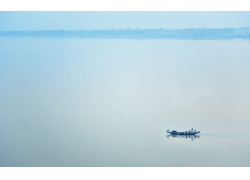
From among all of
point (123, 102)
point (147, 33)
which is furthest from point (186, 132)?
point (147, 33)

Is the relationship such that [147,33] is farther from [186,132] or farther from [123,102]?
[186,132]

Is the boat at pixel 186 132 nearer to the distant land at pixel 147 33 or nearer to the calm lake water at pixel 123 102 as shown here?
the calm lake water at pixel 123 102

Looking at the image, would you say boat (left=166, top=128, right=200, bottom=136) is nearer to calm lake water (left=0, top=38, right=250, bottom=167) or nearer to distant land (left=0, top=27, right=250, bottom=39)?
calm lake water (left=0, top=38, right=250, bottom=167)

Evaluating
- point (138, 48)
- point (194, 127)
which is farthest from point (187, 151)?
point (138, 48)

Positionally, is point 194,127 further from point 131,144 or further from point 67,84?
point 67,84

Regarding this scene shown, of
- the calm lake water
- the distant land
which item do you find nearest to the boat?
the calm lake water

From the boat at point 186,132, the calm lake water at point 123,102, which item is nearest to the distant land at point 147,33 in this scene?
the calm lake water at point 123,102
